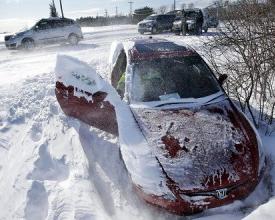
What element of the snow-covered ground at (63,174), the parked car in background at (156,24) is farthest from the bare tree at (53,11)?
the snow-covered ground at (63,174)

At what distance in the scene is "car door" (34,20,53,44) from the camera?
19062 mm

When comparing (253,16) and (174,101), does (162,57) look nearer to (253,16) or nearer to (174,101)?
(174,101)

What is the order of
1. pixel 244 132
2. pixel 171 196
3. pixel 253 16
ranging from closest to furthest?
pixel 171 196, pixel 244 132, pixel 253 16

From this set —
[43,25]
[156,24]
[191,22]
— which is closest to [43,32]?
[43,25]

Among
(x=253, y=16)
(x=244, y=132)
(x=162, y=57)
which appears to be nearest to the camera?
(x=244, y=132)

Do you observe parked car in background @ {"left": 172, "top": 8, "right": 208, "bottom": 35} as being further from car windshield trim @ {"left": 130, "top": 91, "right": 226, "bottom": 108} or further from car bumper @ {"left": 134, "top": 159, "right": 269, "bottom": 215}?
car bumper @ {"left": 134, "top": 159, "right": 269, "bottom": 215}

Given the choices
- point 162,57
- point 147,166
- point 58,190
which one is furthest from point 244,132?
point 58,190

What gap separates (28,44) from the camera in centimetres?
1867

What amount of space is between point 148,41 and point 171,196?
11.3ft

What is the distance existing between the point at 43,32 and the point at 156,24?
996cm

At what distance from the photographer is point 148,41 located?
6242mm

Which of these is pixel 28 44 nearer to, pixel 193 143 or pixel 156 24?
pixel 156 24

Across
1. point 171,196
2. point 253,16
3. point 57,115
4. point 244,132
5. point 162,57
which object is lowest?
point 57,115

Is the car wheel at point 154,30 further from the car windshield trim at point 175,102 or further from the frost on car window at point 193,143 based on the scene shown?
the frost on car window at point 193,143
